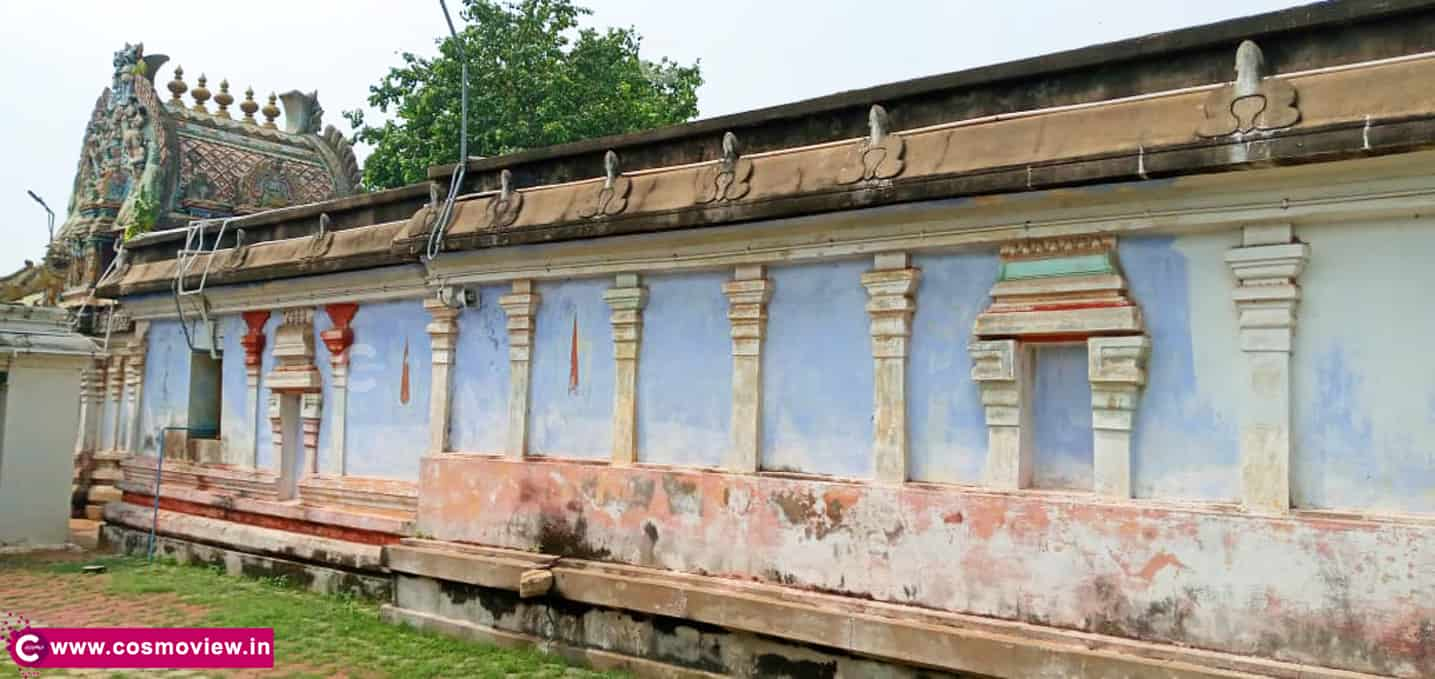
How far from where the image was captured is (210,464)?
36.8ft

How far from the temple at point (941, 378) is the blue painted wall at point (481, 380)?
0.04 metres

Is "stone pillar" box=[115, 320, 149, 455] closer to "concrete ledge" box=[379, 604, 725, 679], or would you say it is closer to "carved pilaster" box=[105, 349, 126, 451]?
"carved pilaster" box=[105, 349, 126, 451]

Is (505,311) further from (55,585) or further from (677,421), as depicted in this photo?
(55,585)

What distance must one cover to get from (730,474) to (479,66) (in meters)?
17.6

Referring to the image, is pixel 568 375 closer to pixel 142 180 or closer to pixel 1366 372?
pixel 1366 372

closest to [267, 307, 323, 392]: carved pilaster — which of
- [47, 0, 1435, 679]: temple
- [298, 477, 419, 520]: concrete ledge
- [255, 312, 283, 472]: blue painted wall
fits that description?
[255, 312, 283, 472]: blue painted wall

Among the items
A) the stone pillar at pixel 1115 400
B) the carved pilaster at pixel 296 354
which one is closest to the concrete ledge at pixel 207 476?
the carved pilaster at pixel 296 354

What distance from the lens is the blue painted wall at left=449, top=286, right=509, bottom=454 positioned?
8.16 meters

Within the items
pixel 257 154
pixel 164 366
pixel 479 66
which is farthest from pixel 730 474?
pixel 479 66

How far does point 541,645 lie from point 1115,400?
163 inches

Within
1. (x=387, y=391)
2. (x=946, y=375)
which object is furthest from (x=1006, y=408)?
(x=387, y=391)

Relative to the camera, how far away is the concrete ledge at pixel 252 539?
9.01 meters

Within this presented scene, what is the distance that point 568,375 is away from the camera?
7.74m

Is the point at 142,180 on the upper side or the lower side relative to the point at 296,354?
upper
